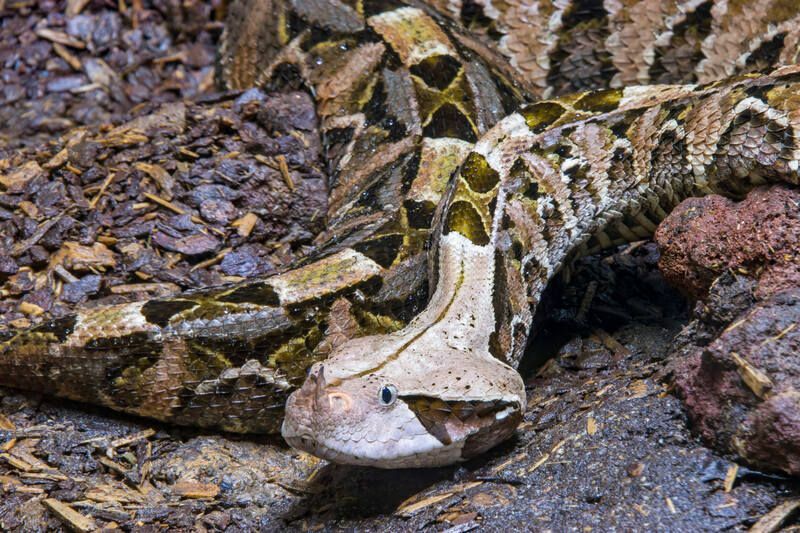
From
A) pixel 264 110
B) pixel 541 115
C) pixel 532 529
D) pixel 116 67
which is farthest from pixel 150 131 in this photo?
pixel 532 529

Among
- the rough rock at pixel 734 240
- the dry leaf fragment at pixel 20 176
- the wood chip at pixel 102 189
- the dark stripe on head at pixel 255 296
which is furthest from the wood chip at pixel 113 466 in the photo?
the rough rock at pixel 734 240

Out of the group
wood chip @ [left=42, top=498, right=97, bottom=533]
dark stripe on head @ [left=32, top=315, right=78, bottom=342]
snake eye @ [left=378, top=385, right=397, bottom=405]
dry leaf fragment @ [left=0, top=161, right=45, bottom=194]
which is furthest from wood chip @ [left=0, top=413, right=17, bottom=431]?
snake eye @ [left=378, top=385, right=397, bottom=405]

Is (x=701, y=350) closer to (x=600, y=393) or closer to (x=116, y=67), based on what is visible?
(x=600, y=393)

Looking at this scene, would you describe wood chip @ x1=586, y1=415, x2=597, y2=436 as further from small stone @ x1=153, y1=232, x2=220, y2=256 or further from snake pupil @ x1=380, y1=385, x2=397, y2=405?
small stone @ x1=153, y1=232, x2=220, y2=256

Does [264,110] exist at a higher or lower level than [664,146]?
lower

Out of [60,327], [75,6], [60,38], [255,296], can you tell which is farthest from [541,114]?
[75,6]

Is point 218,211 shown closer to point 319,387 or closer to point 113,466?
point 113,466

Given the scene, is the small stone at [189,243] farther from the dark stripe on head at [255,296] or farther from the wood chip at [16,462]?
the wood chip at [16,462]

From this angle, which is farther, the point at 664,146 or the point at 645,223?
the point at 645,223
